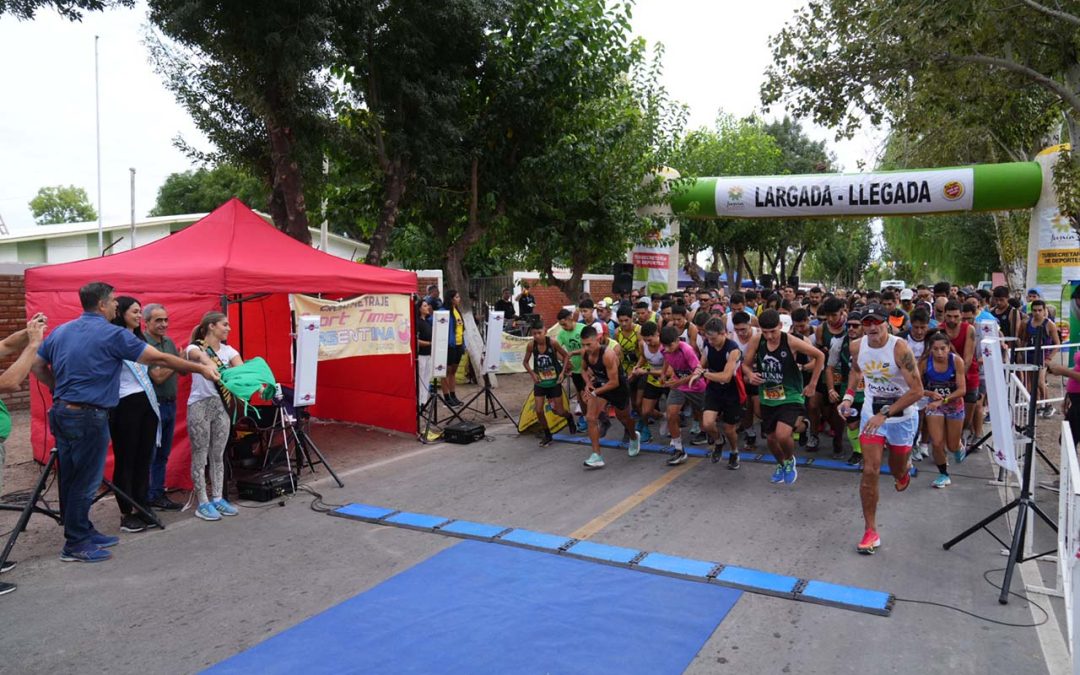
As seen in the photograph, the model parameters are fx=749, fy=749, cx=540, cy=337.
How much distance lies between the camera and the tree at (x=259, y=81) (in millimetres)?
9461

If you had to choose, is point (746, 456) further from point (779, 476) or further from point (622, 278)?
point (622, 278)

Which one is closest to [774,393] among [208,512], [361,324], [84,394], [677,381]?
[677,381]

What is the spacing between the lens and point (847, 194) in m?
15.7

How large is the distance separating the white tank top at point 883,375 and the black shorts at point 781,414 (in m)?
1.43

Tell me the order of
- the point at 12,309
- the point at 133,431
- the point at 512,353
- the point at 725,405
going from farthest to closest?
the point at 512,353 < the point at 12,309 < the point at 725,405 < the point at 133,431

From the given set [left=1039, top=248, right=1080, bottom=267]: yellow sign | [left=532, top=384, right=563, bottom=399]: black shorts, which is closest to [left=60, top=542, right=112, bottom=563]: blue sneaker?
[left=532, top=384, right=563, bottom=399]: black shorts

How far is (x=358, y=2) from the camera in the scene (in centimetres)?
1020

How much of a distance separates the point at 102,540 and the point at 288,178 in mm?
6033

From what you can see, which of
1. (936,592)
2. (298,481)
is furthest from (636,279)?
(936,592)

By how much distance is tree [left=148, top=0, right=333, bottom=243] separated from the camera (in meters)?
9.46

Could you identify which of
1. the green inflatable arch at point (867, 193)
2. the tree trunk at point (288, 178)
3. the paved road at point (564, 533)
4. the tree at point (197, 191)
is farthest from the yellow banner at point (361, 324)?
the tree at point (197, 191)

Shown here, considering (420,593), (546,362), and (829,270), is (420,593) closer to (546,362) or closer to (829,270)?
(546,362)

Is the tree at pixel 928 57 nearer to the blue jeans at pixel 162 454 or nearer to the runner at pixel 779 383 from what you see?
the runner at pixel 779 383

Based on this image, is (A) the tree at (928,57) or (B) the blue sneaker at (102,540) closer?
(B) the blue sneaker at (102,540)
